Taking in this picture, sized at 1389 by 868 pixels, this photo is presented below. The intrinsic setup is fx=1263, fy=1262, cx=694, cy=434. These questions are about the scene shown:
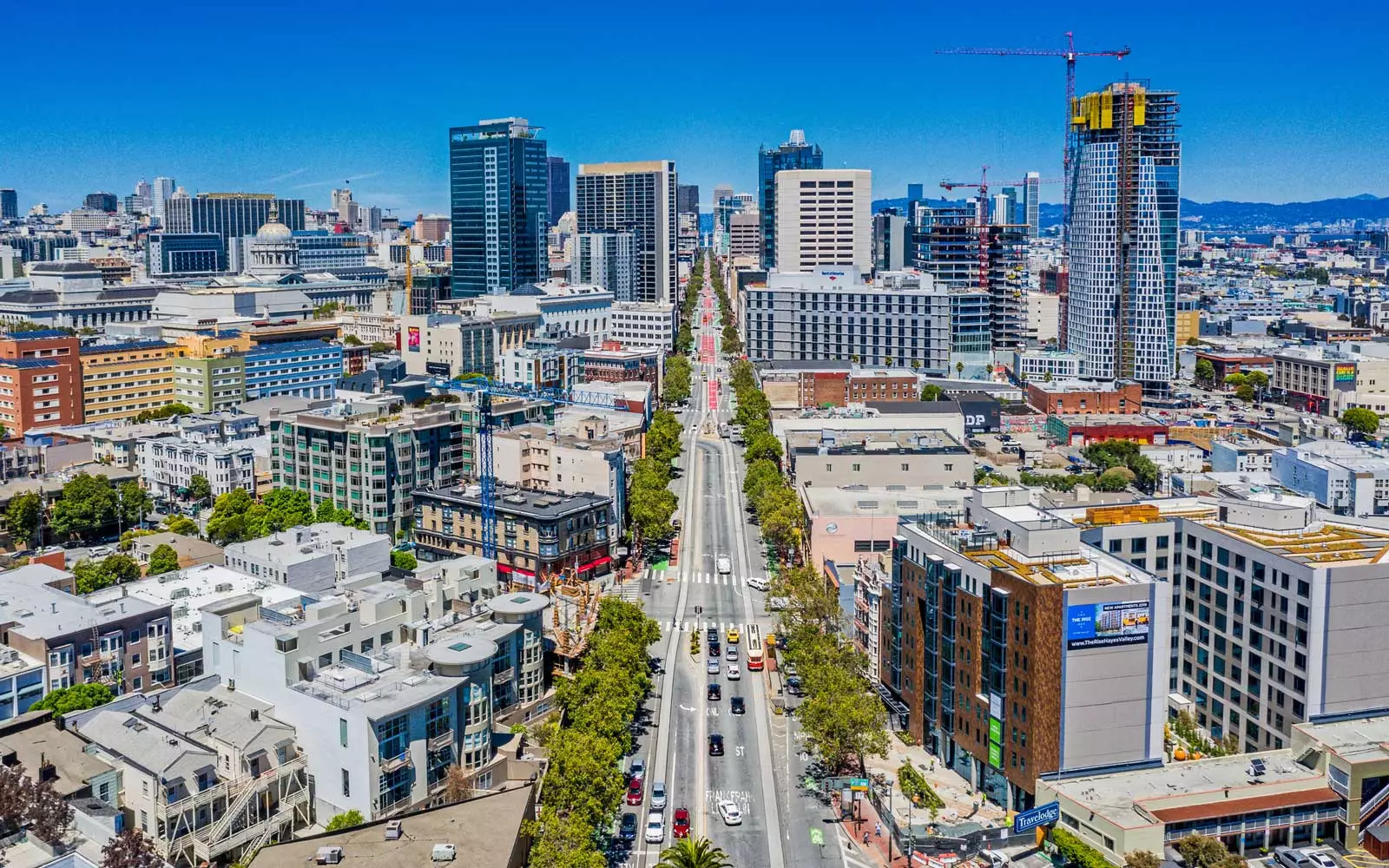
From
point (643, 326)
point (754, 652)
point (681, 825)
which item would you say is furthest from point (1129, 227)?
point (681, 825)

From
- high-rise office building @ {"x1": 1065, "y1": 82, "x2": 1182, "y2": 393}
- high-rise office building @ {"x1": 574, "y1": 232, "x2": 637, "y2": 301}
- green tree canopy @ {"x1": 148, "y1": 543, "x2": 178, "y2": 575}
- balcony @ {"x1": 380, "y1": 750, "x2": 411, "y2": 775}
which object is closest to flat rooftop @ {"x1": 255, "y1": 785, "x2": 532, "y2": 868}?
balcony @ {"x1": 380, "y1": 750, "x2": 411, "y2": 775}

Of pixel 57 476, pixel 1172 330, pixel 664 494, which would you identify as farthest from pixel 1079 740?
pixel 1172 330

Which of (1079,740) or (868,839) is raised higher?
(1079,740)

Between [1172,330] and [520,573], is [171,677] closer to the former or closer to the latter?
[520,573]

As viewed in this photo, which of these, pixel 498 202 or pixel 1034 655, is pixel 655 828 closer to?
pixel 1034 655

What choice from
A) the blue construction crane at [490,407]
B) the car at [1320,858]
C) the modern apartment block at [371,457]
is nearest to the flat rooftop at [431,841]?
the car at [1320,858]

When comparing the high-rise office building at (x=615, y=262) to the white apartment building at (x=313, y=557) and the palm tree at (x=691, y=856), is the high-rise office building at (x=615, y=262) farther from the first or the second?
the palm tree at (x=691, y=856)

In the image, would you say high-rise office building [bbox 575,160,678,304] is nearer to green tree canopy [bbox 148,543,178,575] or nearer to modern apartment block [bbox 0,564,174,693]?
green tree canopy [bbox 148,543,178,575]
